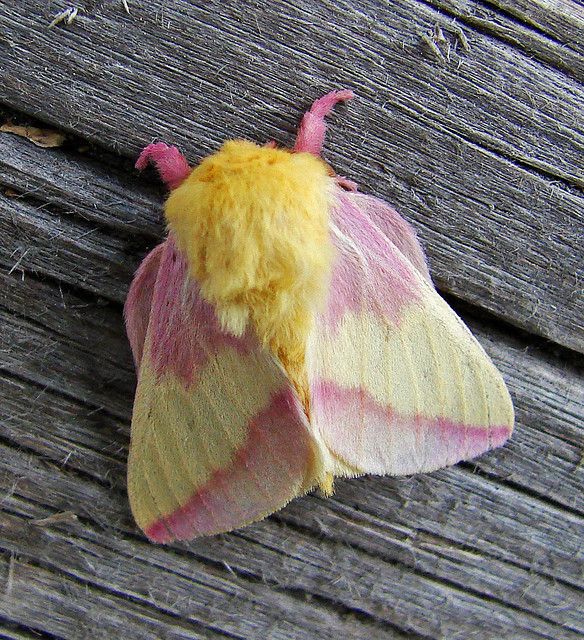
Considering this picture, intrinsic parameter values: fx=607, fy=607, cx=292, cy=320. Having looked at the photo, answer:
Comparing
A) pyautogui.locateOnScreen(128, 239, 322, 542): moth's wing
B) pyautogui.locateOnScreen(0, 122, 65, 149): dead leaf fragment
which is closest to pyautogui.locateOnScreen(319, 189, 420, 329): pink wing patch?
pyautogui.locateOnScreen(128, 239, 322, 542): moth's wing

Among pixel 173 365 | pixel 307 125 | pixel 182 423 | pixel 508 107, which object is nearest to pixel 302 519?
pixel 182 423

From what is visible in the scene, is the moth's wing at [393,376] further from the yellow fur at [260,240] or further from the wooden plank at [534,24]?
the wooden plank at [534,24]

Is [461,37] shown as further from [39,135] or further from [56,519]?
[56,519]

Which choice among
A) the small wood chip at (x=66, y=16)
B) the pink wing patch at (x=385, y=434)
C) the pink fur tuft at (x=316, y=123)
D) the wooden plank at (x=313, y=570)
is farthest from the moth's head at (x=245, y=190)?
the wooden plank at (x=313, y=570)

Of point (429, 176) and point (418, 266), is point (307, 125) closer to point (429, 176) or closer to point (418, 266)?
point (429, 176)

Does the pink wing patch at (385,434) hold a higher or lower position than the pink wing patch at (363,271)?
lower

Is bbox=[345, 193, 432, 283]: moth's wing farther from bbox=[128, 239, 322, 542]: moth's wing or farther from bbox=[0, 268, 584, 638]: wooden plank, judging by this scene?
bbox=[128, 239, 322, 542]: moth's wing
